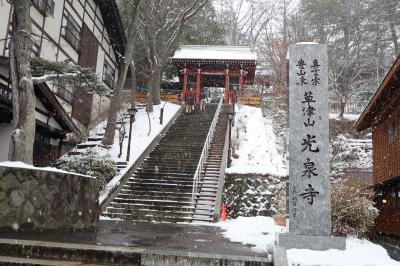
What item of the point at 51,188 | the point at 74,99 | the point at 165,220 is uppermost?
the point at 74,99

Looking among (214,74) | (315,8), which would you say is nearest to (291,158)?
(214,74)

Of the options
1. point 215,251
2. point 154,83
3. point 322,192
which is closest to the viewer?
point 215,251

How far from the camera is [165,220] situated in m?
12.0

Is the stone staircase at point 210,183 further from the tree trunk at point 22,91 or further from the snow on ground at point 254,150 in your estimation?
the tree trunk at point 22,91

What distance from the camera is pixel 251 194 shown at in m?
14.5

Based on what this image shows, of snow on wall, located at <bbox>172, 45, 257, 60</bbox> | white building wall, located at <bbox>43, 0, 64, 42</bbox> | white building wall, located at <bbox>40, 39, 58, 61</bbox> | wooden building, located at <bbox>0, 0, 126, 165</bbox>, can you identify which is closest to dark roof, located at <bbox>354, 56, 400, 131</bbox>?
wooden building, located at <bbox>0, 0, 126, 165</bbox>

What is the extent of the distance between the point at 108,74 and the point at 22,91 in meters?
17.5

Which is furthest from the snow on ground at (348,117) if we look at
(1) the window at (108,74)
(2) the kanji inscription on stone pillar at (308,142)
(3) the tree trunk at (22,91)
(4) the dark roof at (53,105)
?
(3) the tree trunk at (22,91)

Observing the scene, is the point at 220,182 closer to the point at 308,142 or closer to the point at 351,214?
the point at 351,214

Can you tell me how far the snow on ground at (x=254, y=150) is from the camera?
1535 cm

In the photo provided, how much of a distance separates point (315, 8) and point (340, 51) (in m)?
5.76

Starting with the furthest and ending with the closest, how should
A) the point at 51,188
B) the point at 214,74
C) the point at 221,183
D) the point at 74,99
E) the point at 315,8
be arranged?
1. the point at 315,8
2. the point at 214,74
3. the point at 74,99
4. the point at 221,183
5. the point at 51,188

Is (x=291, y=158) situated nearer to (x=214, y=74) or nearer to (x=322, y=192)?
(x=322, y=192)

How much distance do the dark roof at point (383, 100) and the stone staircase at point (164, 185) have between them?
25.3ft
